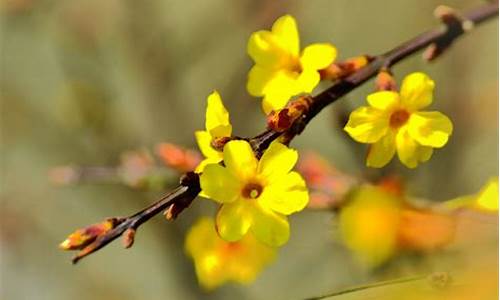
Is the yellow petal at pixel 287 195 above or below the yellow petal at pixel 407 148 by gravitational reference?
above

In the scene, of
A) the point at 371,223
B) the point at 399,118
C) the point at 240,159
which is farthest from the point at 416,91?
the point at 371,223

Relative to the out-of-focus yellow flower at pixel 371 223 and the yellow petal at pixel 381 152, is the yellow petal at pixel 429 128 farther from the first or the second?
the out-of-focus yellow flower at pixel 371 223

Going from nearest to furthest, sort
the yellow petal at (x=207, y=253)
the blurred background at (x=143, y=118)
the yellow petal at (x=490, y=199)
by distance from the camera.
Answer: the yellow petal at (x=490, y=199) → the yellow petal at (x=207, y=253) → the blurred background at (x=143, y=118)

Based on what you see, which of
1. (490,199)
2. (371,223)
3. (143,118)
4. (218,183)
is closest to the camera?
(218,183)

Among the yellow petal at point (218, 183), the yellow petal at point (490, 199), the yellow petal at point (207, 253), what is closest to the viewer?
the yellow petal at point (218, 183)

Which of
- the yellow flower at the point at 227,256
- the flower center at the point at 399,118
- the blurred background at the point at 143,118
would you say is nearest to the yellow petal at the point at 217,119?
the flower center at the point at 399,118

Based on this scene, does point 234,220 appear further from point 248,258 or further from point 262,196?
point 248,258

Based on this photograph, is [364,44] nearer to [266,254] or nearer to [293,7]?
[293,7]

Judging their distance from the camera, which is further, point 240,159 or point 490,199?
point 490,199
